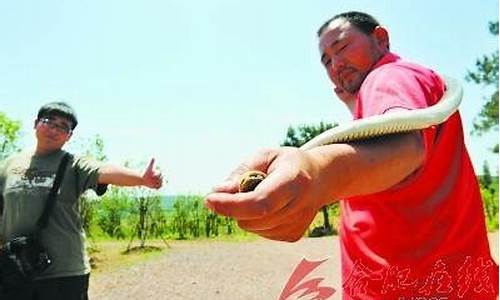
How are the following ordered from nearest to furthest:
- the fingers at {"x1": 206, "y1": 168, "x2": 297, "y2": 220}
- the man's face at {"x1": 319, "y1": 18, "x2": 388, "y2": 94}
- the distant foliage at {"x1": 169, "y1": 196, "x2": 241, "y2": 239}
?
1. the fingers at {"x1": 206, "y1": 168, "x2": 297, "y2": 220}
2. the man's face at {"x1": 319, "y1": 18, "x2": 388, "y2": 94}
3. the distant foliage at {"x1": 169, "y1": 196, "x2": 241, "y2": 239}

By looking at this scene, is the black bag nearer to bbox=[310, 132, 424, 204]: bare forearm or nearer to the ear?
the ear

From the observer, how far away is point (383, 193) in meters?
1.04

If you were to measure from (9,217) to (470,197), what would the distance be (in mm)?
2671

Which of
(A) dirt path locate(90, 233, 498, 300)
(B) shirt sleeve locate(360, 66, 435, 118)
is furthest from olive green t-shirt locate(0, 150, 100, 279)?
(A) dirt path locate(90, 233, 498, 300)

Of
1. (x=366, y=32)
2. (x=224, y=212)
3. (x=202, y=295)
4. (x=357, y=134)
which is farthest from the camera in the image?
(x=202, y=295)

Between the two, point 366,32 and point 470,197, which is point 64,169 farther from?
point 470,197

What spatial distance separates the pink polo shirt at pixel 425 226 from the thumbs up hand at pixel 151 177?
1.97 metres

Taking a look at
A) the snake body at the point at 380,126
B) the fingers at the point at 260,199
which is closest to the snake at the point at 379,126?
the snake body at the point at 380,126

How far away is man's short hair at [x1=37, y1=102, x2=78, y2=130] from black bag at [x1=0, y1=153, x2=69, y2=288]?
37 cm

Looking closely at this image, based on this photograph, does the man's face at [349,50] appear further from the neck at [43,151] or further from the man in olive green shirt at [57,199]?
the neck at [43,151]

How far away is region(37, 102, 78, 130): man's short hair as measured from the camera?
3.24 m

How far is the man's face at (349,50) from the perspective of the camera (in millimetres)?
1352

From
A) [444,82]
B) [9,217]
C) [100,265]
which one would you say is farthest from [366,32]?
[100,265]

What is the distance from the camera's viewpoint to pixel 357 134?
85cm
